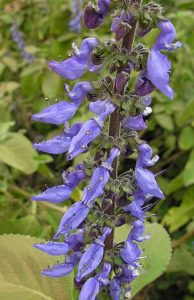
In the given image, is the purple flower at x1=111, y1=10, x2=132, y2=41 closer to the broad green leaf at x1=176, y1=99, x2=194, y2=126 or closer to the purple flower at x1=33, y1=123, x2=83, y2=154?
the purple flower at x1=33, y1=123, x2=83, y2=154

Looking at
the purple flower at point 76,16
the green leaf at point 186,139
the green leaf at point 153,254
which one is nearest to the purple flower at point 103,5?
the green leaf at point 153,254

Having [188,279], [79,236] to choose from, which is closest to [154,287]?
[188,279]

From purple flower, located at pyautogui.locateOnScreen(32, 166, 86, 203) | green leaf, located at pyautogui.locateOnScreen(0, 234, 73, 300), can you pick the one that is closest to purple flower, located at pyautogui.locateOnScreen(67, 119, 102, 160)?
purple flower, located at pyautogui.locateOnScreen(32, 166, 86, 203)

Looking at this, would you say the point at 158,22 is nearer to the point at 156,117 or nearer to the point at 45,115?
the point at 45,115

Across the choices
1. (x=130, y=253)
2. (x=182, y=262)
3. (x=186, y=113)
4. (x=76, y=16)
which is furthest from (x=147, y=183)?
(x=76, y=16)

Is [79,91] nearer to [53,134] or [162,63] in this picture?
[162,63]
